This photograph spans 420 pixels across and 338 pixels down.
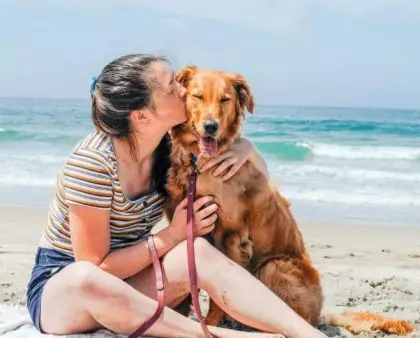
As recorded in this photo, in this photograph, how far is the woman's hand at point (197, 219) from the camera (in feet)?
11.1

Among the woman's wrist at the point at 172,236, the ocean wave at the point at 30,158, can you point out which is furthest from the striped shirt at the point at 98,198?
the ocean wave at the point at 30,158

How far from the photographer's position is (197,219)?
3523 mm

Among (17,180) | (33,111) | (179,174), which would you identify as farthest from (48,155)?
(33,111)

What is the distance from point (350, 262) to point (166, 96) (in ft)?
12.0

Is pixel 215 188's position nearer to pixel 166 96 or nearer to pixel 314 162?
pixel 166 96

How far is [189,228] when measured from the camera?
3324 mm

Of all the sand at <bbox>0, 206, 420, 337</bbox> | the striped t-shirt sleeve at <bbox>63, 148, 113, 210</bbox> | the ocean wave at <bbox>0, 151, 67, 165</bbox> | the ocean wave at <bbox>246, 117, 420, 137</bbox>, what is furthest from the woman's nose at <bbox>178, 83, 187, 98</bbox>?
the ocean wave at <bbox>246, 117, 420, 137</bbox>

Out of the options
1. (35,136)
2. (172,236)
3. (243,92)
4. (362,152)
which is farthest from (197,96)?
(35,136)

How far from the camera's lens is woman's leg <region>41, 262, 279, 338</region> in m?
3.06

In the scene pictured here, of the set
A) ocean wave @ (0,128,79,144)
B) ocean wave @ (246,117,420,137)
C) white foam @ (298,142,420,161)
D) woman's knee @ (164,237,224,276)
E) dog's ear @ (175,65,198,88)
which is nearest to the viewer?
woman's knee @ (164,237,224,276)

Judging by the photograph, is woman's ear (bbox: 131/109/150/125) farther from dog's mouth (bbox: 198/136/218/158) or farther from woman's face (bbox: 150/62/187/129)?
dog's mouth (bbox: 198/136/218/158)

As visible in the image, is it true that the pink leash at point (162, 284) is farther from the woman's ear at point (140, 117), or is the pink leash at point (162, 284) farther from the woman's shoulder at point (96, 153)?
the woman's ear at point (140, 117)

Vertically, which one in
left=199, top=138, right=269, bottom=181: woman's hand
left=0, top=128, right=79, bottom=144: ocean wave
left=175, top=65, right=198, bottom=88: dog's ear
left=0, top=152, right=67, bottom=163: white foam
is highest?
left=175, top=65, right=198, bottom=88: dog's ear

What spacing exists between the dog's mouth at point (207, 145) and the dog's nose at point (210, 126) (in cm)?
6
